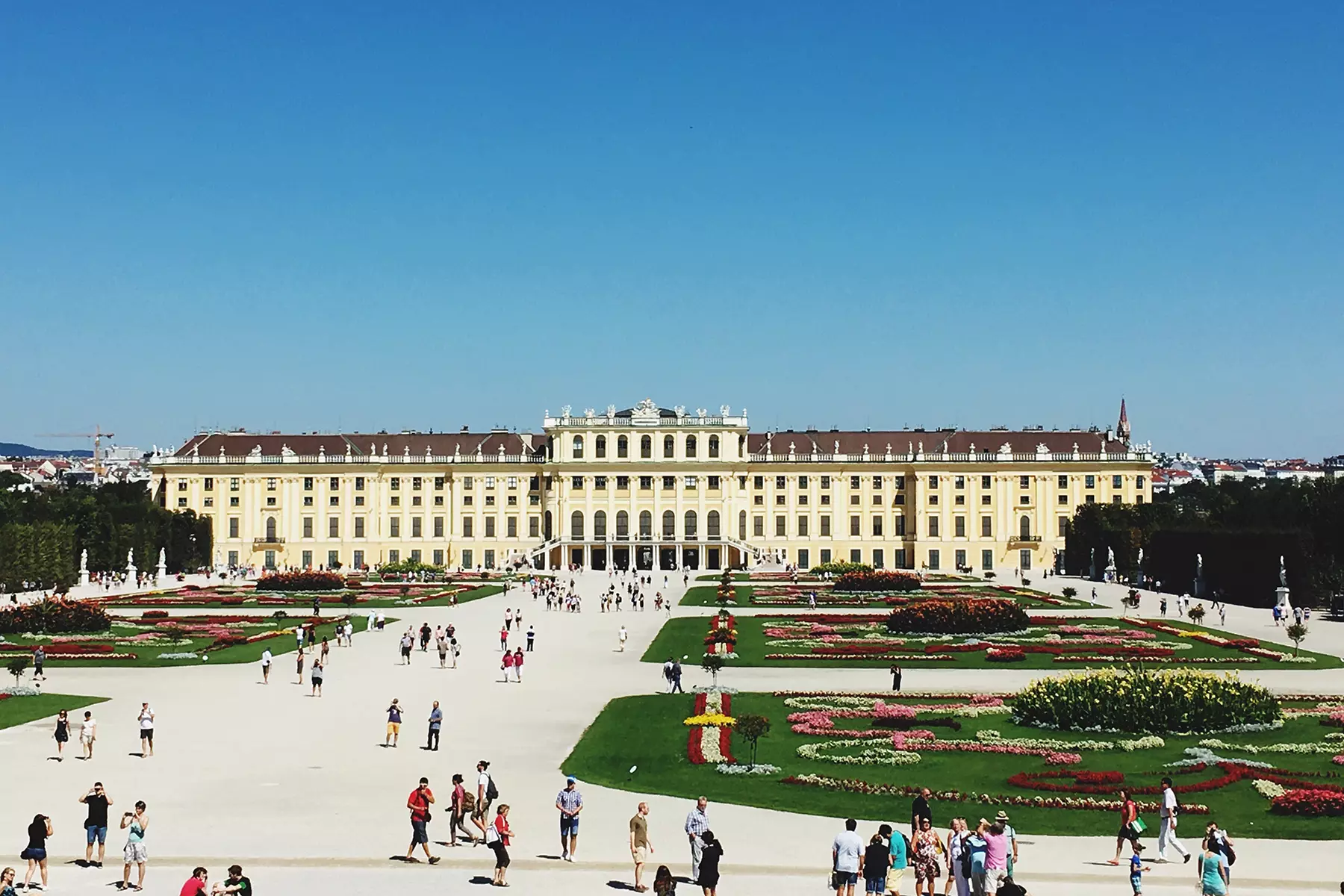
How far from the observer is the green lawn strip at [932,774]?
20516mm

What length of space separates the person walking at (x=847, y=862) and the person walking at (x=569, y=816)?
3675 millimetres

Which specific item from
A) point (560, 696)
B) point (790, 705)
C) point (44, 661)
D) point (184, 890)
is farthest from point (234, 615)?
point (184, 890)

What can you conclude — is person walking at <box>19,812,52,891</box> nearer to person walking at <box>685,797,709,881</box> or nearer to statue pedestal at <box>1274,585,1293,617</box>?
person walking at <box>685,797,709,881</box>

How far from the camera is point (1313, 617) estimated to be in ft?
205

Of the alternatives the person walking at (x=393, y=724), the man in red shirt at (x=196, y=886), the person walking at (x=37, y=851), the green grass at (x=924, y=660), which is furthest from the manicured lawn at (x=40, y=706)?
the green grass at (x=924, y=660)

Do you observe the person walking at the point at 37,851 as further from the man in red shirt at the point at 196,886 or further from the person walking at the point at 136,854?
the man in red shirt at the point at 196,886

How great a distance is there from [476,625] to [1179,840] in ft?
131

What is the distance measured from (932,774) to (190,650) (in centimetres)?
2922

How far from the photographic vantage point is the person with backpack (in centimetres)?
1962

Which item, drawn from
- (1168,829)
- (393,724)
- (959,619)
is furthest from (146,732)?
(959,619)

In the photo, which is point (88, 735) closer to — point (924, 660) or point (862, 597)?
point (924, 660)

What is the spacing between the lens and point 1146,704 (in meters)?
28.4

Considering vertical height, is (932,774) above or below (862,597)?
below

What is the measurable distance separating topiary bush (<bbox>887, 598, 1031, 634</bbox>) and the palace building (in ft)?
197
